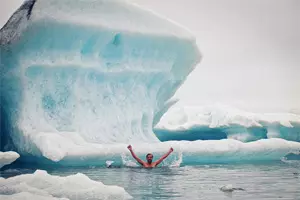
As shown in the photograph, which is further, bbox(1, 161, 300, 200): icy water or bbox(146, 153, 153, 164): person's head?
bbox(146, 153, 153, 164): person's head

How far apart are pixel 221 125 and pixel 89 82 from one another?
7.17 feet

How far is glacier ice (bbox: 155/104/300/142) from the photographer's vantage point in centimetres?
488

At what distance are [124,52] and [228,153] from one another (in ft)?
4.90

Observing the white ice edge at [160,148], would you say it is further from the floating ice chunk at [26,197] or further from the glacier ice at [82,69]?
the floating ice chunk at [26,197]

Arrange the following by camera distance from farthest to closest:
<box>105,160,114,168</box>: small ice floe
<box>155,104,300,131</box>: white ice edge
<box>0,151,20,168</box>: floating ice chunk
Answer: <box>155,104,300,131</box>: white ice edge → <box>105,160,114,168</box>: small ice floe → <box>0,151,20,168</box>: floating ice chunk

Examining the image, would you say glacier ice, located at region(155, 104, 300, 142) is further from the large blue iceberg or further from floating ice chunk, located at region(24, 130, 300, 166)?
the large blue iceberg

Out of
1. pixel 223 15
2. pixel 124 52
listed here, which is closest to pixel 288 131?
pixel 223 15

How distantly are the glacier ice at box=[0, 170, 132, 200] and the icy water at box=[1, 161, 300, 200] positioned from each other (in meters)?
0.19

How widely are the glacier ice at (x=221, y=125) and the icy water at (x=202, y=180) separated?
0.84m

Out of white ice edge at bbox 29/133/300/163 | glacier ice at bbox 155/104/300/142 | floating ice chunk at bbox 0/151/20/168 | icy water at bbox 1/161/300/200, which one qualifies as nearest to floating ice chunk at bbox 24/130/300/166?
white ice edge at bbox 29/133/300/163

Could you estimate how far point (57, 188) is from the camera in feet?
10.0

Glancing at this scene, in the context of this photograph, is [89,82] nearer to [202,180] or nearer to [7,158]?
[7,158]

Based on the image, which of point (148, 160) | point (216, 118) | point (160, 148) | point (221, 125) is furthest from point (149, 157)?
point (221, 125)

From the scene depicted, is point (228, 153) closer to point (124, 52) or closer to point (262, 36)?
point (262, 36)
